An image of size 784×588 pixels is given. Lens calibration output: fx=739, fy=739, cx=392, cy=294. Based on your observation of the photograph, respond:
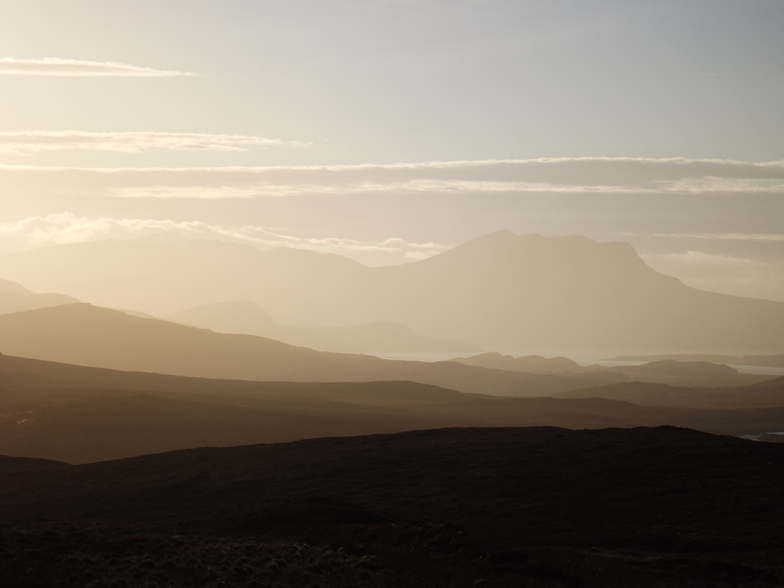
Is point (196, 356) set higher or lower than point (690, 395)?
higher

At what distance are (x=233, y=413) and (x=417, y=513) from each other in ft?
124

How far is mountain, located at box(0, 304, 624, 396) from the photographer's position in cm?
13188

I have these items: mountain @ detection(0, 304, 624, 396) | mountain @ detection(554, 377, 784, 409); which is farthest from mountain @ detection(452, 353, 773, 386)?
mountain @ detection(554, 377, 784, 409)

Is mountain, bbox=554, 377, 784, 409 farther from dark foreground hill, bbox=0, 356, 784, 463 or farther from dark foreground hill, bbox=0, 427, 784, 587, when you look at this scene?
dark foreground hill, bbox=0, 427, 784, 587

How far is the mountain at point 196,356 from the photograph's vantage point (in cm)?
13188

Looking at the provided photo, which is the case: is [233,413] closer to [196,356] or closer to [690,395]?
[690,395]

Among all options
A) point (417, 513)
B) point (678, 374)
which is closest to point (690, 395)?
point (678, 374)

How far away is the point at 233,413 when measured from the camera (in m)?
60.4

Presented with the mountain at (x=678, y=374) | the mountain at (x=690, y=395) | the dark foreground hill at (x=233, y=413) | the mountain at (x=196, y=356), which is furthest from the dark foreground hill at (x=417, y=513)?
the mountain at (x=678, y=374)

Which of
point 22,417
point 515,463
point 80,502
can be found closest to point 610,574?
point 515,463

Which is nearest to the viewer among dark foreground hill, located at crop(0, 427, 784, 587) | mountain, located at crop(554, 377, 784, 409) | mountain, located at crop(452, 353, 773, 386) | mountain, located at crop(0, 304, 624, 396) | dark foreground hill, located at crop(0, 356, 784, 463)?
dark foreground hill, located at crop(0, 427, 784, 587)

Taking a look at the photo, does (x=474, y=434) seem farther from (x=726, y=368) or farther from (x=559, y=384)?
(x=726, y=368)

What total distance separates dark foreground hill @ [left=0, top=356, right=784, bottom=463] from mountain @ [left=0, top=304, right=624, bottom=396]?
41737 mm

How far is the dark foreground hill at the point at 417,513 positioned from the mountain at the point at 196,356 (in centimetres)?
9153
